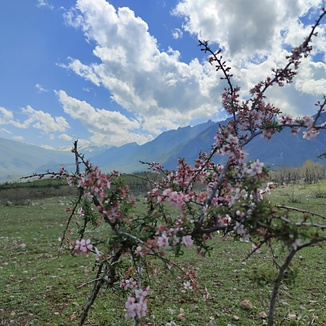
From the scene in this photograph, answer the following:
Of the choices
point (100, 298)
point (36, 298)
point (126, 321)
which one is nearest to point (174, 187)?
point (126, 321)

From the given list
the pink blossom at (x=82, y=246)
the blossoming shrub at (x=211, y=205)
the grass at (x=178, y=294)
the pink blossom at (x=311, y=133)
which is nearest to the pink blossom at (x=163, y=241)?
the blossoming shrub at (x=211, y=205)

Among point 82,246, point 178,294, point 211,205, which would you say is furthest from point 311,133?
point 178,294

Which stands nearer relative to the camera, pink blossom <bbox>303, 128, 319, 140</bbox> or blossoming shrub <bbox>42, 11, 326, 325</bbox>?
blossoming shrub <bbox>42, 11, 326, 325</bbox>

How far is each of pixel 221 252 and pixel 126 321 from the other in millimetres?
6946

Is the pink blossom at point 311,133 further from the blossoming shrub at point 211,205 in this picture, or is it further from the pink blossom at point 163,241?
the pink blossom at point 163,241

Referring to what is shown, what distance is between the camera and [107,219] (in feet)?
11.4

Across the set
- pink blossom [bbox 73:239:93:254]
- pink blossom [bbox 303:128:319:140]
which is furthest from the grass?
pink blossom [bbox 303:128:319:140]

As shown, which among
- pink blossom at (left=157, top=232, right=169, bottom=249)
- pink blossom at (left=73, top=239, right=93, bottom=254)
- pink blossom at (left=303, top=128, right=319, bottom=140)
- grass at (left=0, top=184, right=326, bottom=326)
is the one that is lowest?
grass at (left=0, top=184, right=326, bottom=326)

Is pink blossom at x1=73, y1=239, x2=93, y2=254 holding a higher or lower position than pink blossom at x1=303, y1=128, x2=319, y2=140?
lower

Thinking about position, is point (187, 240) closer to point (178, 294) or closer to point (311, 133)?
point (311, 133)

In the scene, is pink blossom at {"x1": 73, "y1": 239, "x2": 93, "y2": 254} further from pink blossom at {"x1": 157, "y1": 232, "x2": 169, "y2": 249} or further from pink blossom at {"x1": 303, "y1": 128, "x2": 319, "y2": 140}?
pink blossom at {"x1": 303, "y1": 128, "x2": 319, "y2": 140}

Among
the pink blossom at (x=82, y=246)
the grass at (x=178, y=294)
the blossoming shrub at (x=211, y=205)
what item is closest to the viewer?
the blossoming shrub at (x=211, y=205)

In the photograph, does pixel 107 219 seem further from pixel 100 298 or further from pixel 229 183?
pixel 100 298

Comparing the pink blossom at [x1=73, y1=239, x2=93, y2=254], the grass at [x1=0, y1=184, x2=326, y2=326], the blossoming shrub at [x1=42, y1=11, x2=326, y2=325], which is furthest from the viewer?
the grass at [x1=0, y1=184, x2=326, y2=326]
